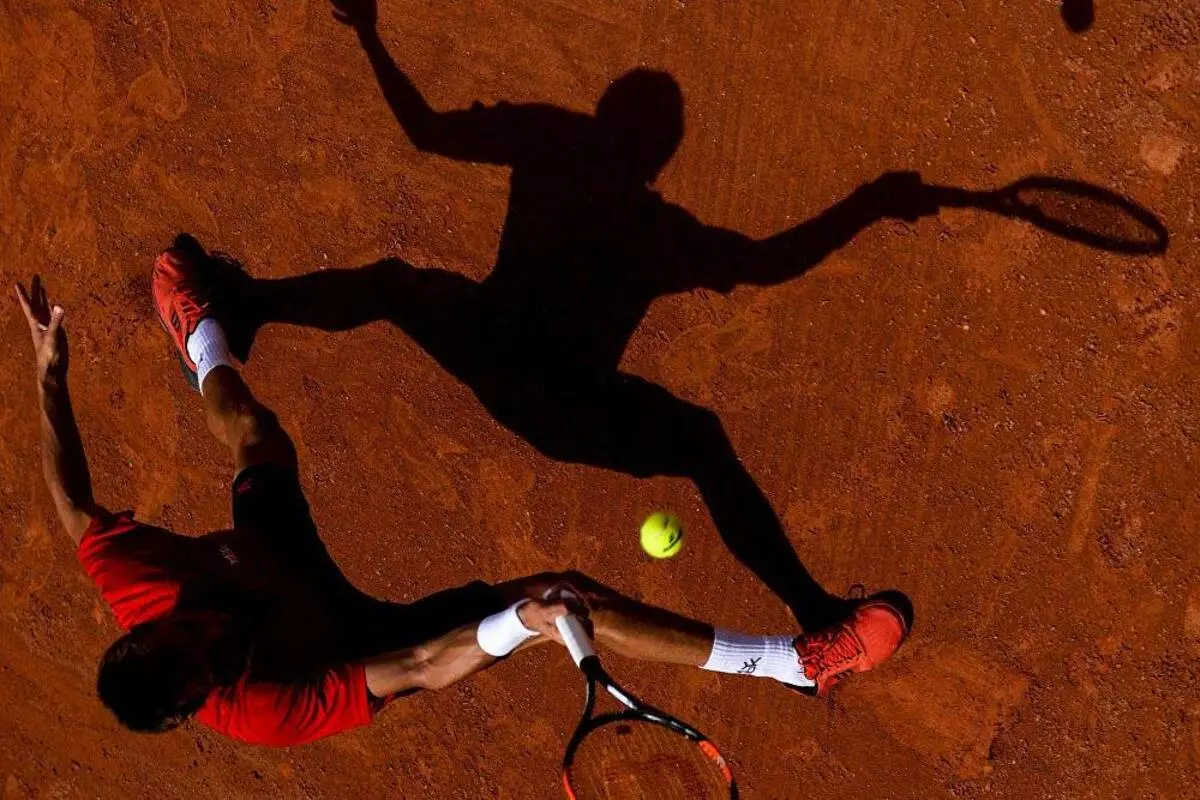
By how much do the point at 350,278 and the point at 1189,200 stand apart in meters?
4.97

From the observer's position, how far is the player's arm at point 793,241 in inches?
203

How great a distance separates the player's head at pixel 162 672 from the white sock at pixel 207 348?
1812 millimetres

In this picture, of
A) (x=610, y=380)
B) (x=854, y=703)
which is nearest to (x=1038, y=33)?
(x=610, y=380)

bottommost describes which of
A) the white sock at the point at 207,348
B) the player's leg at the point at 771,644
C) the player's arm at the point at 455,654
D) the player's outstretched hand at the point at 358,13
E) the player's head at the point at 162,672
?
the player's leg at the point at 771,644

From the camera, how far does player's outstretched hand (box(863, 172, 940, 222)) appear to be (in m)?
5.15

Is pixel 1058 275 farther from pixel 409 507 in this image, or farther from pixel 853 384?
pixel 409 507

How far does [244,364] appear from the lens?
575 cm

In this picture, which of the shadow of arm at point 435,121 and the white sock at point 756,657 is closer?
the white sock at point 756,657

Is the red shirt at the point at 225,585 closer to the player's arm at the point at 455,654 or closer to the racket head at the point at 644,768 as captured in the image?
the player's arm at the point at 455,654

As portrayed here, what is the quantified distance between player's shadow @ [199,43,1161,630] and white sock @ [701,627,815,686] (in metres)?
0.33

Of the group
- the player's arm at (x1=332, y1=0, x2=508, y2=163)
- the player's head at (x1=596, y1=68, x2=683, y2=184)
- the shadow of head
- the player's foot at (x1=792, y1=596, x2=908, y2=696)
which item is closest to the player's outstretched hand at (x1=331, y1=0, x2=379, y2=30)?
the player's arm at (x1=332, y1=0, x2=508, y2=163)

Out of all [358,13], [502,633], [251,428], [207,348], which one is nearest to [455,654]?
[502,633]

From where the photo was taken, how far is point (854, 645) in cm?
509

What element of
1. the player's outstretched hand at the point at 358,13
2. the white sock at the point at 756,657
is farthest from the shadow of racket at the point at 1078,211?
the player's outstretched hand at the point at 358,13
